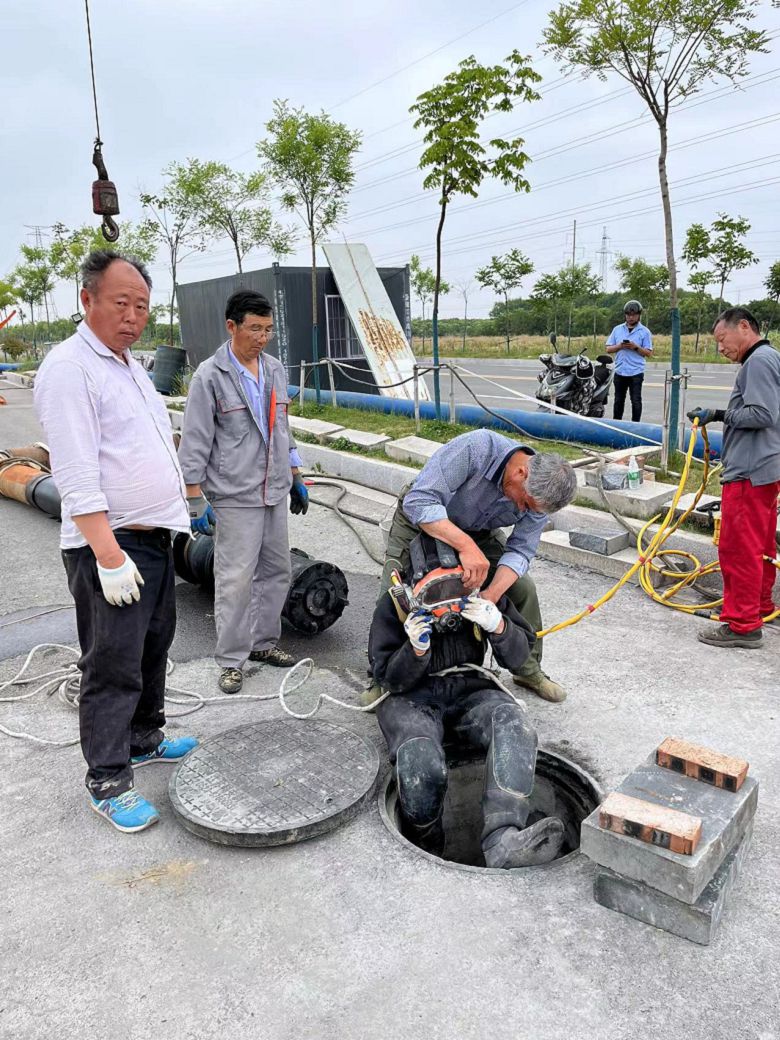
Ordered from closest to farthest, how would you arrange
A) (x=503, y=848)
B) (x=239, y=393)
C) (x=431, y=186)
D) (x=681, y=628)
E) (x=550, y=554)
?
(x=503, y=848)
(x=239, y=393)
(x=681, y=628)
(x=550, y=554)
(x=431, y=186)

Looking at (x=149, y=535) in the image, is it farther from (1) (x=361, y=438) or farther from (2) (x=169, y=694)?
(1) (x=361, y=438)

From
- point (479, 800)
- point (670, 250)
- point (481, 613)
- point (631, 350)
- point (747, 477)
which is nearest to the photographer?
point (481, 613)

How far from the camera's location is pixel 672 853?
7.20ft

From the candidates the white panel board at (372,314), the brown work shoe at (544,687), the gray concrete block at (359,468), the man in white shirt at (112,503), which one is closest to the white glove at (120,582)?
the man in white shirt at (112,503)

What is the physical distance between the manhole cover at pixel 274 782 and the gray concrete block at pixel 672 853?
97 centimetres

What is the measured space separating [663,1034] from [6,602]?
4824 millimetres

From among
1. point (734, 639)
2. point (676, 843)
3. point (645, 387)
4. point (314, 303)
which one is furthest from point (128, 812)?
point (645, 387)

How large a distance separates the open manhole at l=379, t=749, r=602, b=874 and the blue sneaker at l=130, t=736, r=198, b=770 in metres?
0.91

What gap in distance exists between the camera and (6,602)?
529 cm

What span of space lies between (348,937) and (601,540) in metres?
3.85

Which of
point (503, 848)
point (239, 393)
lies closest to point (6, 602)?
point (239, 393)

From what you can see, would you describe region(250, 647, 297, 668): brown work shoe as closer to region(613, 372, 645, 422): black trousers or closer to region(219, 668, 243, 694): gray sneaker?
region(219, 668, 243, 694): gray sneaker

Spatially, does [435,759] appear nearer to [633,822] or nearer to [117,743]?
[633,822]

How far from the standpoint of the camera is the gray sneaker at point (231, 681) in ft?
12.9
